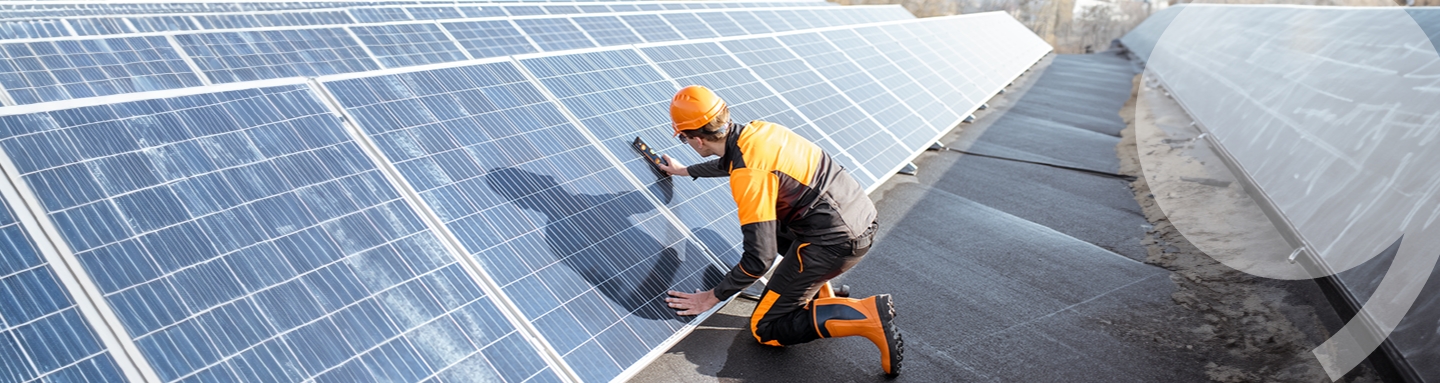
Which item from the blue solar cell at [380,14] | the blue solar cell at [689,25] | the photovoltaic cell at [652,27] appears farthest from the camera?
the blue solar cell at [689,25]

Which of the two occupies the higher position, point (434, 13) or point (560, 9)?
point (434, 13)

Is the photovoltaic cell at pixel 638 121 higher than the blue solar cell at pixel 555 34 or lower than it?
higher

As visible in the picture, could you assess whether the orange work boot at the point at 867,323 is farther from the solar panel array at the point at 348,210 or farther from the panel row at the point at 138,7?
the panel row at the point at 138,7

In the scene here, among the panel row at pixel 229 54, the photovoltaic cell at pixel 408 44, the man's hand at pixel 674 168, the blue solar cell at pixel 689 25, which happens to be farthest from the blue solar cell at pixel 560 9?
the man's hand at pixel 674 168

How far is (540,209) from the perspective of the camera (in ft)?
15.9

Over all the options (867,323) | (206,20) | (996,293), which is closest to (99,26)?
(206,20)

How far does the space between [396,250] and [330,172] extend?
2.04 ft

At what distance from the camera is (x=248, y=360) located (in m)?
3.32

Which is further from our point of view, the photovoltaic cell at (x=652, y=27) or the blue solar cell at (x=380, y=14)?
the photovoltaic cell at (x=652, y=27)

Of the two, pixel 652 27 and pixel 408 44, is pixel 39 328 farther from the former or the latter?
pixel 652 27

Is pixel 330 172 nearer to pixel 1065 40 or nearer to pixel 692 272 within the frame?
pixel 692 272

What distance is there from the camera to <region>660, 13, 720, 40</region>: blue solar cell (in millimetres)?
12011

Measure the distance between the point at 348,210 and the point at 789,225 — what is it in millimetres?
2493

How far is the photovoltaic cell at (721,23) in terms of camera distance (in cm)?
1255
